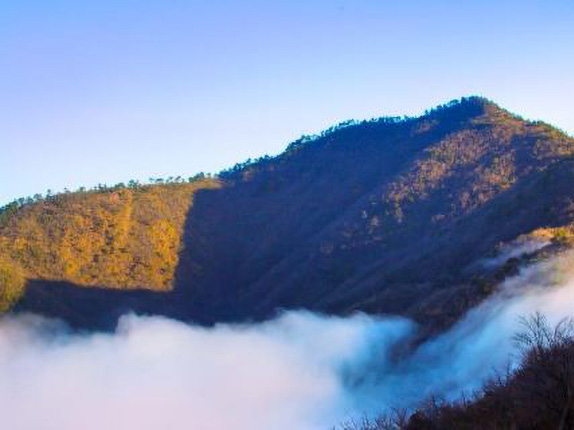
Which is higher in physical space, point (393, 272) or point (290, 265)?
point (290, 265)

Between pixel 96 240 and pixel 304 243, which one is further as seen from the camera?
pixel 304 243

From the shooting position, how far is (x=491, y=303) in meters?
73.4

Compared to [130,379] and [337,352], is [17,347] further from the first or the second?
[337,352]

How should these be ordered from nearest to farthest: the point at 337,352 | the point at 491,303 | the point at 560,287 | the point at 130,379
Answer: the point at 560,287, the point at 491,303, the point at 337,352, the point at 130,379

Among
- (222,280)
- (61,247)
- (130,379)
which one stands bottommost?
(130,379)

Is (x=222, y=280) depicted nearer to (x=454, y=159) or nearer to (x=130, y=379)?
(x=130, y=379)

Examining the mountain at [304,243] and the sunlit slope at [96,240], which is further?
the sunlit slope at [96,240]

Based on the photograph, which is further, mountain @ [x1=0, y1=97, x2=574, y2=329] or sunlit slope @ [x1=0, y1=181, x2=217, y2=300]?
sunlit slope @ [x1=0, y1=181, x2=217, y2=300]

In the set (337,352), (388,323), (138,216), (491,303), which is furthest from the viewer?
(138,216)

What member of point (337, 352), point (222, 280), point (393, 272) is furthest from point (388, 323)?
point (222, 280)

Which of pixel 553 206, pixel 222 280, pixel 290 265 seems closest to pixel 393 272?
pixel 553 206

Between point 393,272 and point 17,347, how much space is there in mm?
77357

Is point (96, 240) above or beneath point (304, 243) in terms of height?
above

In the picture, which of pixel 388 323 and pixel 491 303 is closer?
pixel 491 303
